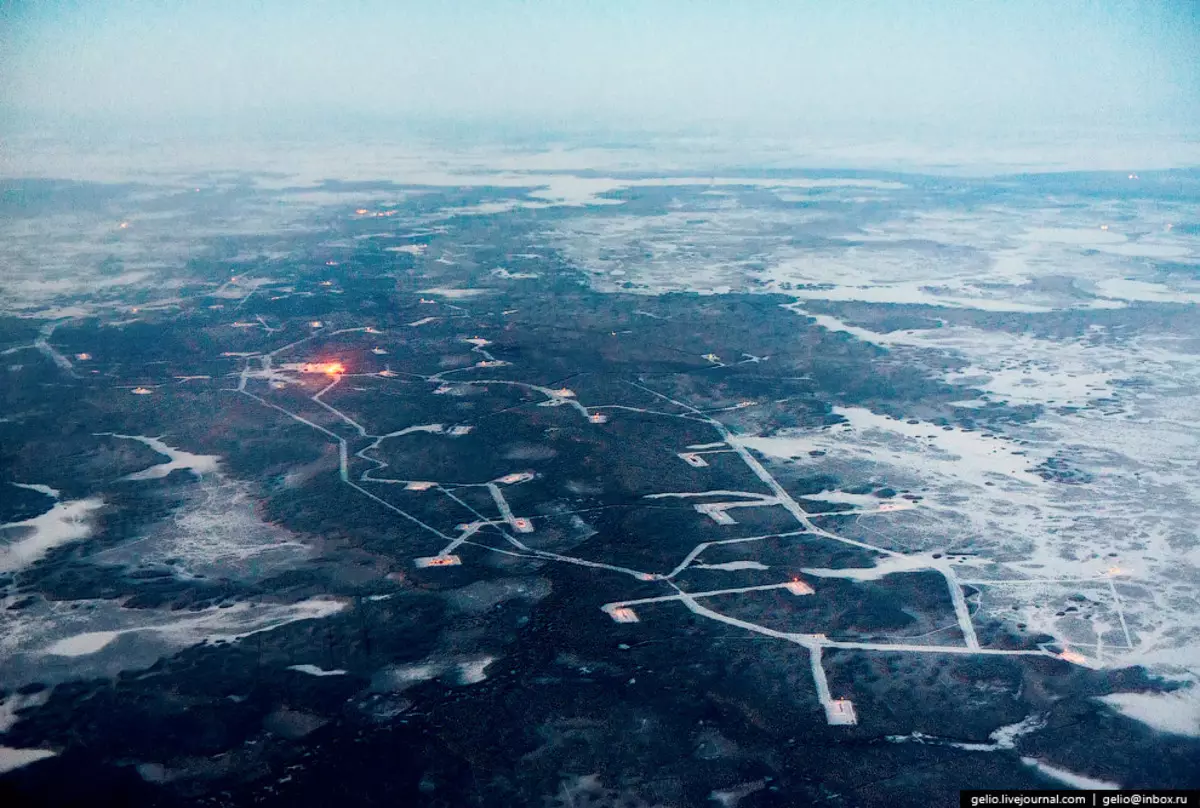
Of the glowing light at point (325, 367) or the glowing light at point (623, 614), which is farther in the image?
the glowing light at point (325, 367)

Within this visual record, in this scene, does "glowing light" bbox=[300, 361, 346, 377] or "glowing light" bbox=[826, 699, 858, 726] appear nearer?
"glowing light" bbox=[826, 699, 858, 726]

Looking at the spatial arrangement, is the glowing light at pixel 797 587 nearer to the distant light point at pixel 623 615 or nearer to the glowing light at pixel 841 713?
the distant light point at pixel 623 615

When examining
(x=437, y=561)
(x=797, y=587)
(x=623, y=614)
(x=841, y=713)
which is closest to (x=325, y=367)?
(x=437, y=561)

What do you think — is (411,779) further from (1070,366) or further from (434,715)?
(1070,366)

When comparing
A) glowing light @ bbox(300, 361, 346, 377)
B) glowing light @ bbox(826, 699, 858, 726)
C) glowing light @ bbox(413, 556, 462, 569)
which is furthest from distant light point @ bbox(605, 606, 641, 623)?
glowing light @ bbox(300, 361, 346, 377)

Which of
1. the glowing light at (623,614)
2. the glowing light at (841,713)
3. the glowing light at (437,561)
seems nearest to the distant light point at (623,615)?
the glowing light at (623,614)

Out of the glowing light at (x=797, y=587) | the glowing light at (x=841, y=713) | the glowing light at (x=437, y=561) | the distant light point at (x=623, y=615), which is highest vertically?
the glowing light at (x=797, y=587)

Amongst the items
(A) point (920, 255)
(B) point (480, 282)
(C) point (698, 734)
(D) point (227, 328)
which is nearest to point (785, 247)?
(A) point (920, 255)

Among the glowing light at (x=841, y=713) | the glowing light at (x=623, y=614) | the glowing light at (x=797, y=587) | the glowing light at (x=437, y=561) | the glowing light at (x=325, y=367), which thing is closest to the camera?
the glowing light at (x=841, y=713)

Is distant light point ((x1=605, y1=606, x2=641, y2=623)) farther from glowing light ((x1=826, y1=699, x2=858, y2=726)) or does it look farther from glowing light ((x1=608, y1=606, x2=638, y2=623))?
glowing light ((x1=826, y1=699, x2=858, y2=726))
